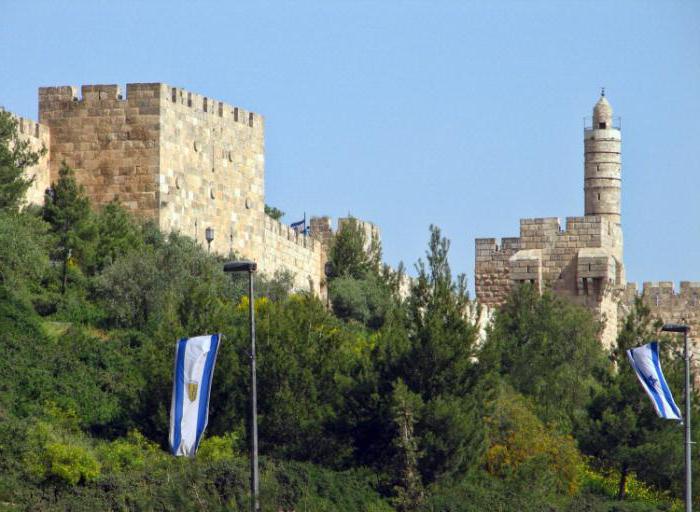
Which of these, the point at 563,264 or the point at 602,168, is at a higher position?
the point at 602,168

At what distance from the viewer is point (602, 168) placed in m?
59.0

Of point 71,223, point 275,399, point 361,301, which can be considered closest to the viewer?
point 275,399

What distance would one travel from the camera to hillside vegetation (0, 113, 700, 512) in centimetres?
3036

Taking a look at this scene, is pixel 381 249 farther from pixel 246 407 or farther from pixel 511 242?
pixel 246 407

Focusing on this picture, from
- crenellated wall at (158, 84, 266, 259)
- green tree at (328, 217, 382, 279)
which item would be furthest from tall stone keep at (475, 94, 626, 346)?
crenellated wall at (158, 84, 266, 259)

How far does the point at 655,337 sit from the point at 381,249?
31.7 ft

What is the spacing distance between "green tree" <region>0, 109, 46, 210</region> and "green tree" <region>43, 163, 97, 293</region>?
628 mm

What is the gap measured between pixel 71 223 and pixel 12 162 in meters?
1.69

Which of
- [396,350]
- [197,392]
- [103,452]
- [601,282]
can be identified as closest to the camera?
[197,392]

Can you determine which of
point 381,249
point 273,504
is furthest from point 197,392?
point 381,249

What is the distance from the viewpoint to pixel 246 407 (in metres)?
32.6

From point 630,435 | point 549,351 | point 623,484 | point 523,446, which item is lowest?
point 623,484

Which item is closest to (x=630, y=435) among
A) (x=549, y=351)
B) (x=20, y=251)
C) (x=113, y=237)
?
(x=549, y=351)

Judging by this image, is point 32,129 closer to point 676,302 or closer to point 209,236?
point 209,236
